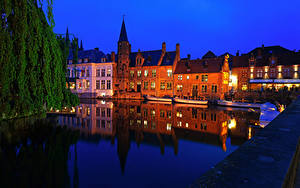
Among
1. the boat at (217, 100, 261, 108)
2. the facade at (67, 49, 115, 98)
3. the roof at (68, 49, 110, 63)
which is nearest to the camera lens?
the boat at (217, 100, 261, 108)

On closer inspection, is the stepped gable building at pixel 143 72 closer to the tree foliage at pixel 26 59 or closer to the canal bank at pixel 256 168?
the tree foliage at pixel 26 59

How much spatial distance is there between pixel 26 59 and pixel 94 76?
4195 cm

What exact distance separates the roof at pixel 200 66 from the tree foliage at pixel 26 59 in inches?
1345

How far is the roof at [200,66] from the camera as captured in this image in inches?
1411

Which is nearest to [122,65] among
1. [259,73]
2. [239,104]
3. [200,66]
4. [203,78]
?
[200,66]

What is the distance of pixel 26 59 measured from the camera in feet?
15.7

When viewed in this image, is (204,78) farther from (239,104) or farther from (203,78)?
(239,104)

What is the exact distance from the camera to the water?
6.34 meters

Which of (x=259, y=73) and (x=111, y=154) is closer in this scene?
(x=111, y=154)

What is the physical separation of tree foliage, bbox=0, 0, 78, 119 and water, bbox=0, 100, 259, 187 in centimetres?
291

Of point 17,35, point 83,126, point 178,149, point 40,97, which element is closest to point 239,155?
point 40,97

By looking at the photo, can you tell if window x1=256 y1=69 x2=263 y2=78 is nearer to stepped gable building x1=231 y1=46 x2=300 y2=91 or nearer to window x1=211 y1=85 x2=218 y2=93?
stepped gable building x1=231 y1=46 x2=300 y2=91

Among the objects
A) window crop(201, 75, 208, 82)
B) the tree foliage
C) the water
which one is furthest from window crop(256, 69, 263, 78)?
the tree foliage

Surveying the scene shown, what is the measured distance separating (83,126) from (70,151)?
18.3ft
